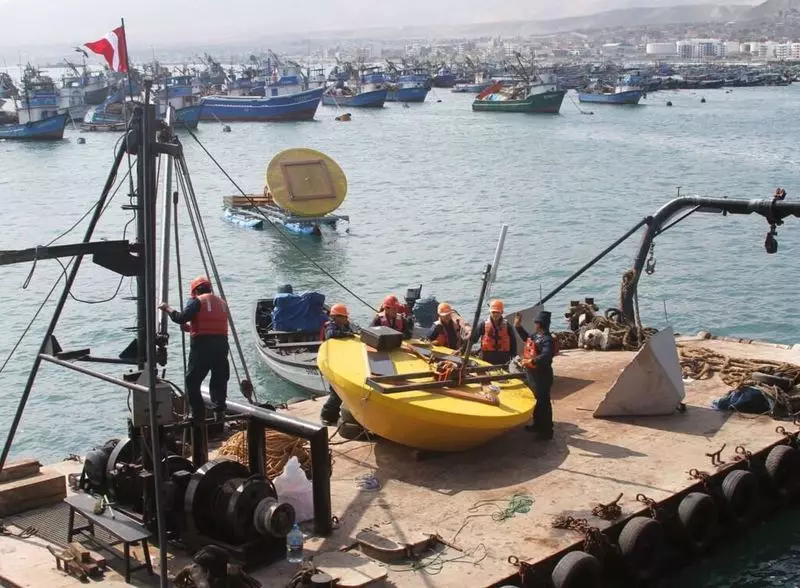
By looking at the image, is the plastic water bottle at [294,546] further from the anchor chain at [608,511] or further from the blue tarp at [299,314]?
the blue tarp at [299,314]

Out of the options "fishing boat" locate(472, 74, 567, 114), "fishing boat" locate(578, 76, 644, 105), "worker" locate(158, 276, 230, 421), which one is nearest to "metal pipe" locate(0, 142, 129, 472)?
"worker" locate(158, 276, 230, 421)

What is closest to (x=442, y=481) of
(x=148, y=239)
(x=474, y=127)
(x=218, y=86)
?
(x=148, y=239)

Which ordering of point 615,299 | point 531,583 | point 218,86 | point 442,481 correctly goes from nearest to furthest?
point 531,583 → point 442,481 → point 615,299 → point 218,86

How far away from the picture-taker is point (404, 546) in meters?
10.3

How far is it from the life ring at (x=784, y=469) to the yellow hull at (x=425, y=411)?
3077mm

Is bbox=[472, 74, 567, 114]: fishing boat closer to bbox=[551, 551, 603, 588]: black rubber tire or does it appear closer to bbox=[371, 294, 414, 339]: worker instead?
bbox=[371, 294, 414, 339]: worker

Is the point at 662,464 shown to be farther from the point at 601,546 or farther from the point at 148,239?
the point at 148,239

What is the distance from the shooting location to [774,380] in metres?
14.8

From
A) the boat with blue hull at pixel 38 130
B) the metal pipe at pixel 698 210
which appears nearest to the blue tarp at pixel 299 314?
the metal pipe at pixel 698 210

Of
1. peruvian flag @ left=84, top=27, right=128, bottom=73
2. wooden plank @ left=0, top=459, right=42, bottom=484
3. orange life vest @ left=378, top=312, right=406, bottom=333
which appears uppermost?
peruvian flag @ left=84, top=27, right=128, bottom=73

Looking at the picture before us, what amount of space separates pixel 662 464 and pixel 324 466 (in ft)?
14.3

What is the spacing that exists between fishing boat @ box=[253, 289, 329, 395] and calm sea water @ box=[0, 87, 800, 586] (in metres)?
1.03

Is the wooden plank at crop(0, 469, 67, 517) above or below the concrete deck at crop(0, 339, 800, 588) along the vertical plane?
above

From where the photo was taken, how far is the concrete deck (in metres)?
10.3
